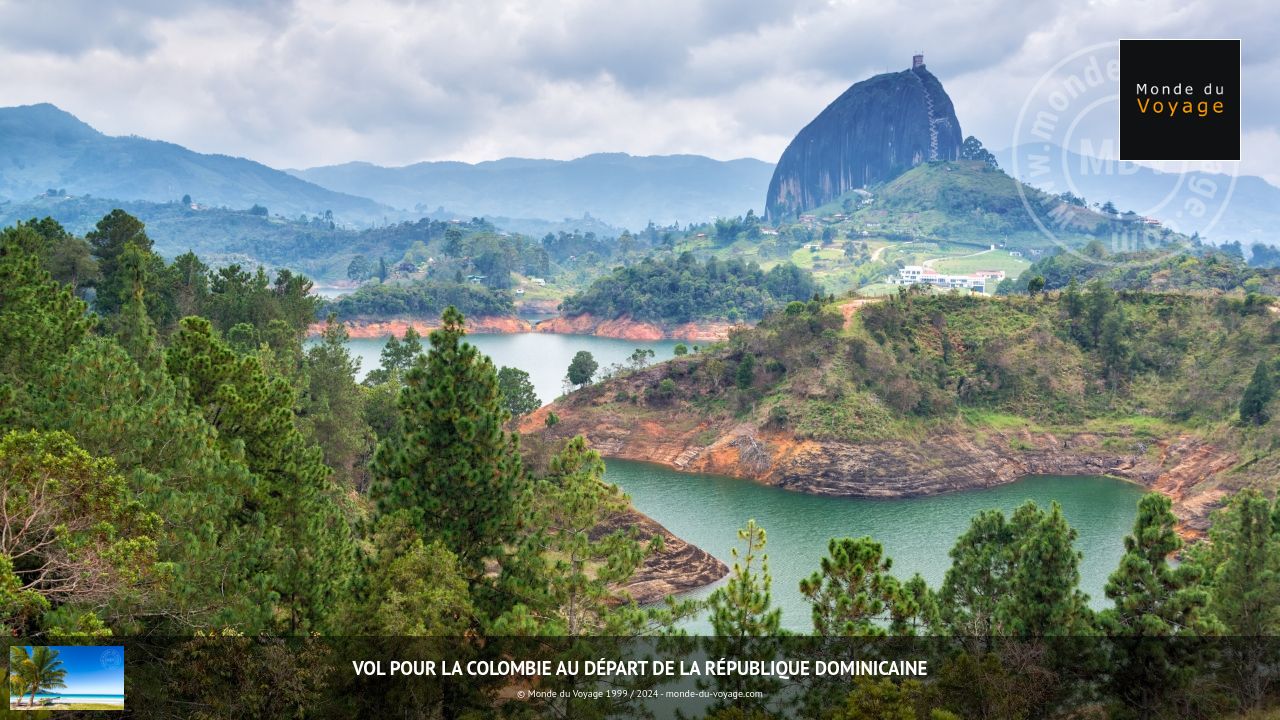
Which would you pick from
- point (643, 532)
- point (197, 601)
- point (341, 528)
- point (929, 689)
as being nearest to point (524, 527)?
point (341, 528)

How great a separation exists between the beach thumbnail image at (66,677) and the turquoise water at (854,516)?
25.6 meters

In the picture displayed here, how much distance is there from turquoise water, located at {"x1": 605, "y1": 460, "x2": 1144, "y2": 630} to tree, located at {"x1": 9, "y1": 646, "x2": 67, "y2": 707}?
26.3 meters

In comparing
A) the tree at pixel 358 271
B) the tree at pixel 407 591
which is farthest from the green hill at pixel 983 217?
the tree at pixel 407 591

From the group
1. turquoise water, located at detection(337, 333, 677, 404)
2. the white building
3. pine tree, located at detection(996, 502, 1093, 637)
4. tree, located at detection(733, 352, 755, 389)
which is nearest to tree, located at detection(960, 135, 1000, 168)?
the white building

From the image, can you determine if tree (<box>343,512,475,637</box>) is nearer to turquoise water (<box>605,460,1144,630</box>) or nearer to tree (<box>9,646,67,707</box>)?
tree (<box>9,646,67,707</box>)

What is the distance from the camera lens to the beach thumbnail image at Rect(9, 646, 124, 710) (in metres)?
10.3

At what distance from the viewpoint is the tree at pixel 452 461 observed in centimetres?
1873

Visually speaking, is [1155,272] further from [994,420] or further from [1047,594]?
[1047,594]

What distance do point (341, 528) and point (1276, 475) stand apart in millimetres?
45835

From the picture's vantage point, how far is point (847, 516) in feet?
157

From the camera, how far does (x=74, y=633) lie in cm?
1151

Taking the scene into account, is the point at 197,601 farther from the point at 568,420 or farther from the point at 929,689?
A: the point at 568,420

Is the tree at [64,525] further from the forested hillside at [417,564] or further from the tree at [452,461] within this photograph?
the tree at [452,461]

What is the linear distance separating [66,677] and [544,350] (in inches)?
3955
